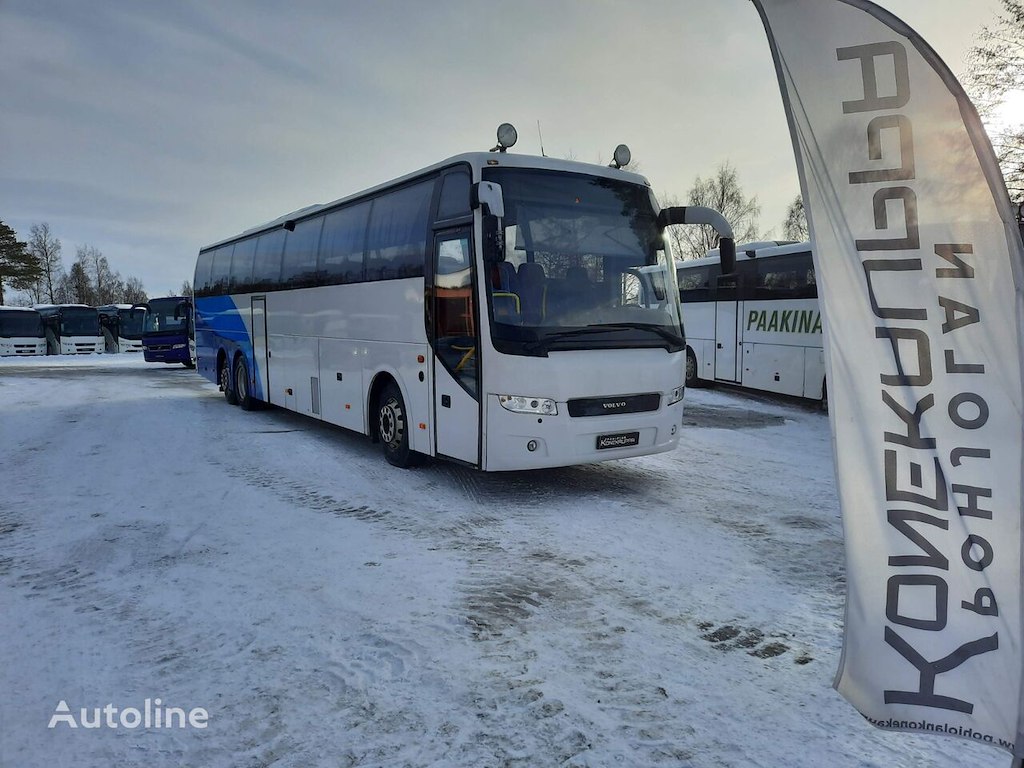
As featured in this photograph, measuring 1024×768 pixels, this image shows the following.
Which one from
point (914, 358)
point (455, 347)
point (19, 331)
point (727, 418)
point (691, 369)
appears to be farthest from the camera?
point (19, 331)

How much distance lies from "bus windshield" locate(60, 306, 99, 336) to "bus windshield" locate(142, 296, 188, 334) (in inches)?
387

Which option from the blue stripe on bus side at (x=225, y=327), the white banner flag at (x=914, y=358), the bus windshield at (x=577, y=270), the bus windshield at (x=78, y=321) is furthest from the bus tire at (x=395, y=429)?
the bus windshield at (x=78, y=321)

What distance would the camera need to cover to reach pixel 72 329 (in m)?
35.4

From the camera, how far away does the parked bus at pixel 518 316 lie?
6.39m

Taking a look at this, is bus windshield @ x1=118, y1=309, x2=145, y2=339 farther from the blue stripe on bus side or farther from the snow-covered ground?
the snow-covered ground

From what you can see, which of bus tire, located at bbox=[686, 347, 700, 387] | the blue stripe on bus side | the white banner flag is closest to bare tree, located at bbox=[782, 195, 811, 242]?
bus tire, located at bbox=[686, 347, 700, 387]

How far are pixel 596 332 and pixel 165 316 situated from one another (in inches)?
1057

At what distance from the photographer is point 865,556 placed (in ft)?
8.48

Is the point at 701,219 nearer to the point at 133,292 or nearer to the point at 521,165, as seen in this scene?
the point at 521,165

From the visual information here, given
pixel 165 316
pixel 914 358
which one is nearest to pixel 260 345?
pixel 914 358

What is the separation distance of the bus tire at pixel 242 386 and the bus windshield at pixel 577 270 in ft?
29.0

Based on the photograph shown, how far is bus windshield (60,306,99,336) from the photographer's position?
116 ft

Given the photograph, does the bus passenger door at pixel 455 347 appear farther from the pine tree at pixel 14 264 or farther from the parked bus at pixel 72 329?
the pine tree at pixel 14 264

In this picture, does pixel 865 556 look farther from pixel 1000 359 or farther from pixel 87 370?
pixel 87 370
